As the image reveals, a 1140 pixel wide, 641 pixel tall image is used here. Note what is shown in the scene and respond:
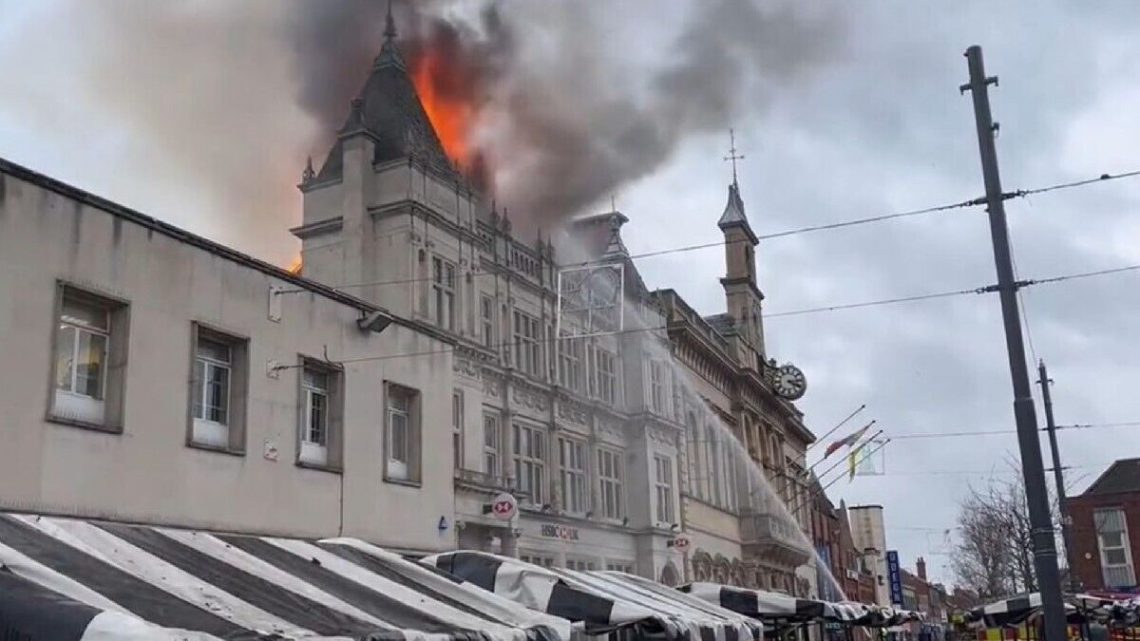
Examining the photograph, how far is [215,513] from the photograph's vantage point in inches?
595

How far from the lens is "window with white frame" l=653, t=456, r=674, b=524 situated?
3425cm

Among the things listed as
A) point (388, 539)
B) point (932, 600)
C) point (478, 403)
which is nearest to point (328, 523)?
point (388, 539)

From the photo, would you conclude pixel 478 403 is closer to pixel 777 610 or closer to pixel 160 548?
pixel 777 610

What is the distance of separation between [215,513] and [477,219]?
13729 millimetres

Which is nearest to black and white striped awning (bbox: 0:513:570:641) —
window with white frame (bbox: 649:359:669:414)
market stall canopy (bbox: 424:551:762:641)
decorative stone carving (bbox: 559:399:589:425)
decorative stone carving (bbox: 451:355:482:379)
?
market stall canopy (bbox: 424:551:762:641)

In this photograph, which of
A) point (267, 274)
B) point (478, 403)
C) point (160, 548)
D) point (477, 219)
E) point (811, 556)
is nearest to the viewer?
point (160, 548)

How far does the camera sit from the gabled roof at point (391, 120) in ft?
86.2

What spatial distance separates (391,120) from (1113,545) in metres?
42.9

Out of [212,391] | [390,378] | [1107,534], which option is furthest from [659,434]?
[1107,534]

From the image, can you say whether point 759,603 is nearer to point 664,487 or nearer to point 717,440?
point 664,487

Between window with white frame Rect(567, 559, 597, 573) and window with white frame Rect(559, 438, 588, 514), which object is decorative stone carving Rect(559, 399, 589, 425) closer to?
window with white frame Rect(559, 438, 588, 514)

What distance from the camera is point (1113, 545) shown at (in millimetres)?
53656

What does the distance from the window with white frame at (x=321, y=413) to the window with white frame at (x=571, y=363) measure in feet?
41.9

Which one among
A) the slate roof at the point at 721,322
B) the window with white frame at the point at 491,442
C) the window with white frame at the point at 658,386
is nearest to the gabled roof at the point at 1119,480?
the slate roof at the point at 721,322
